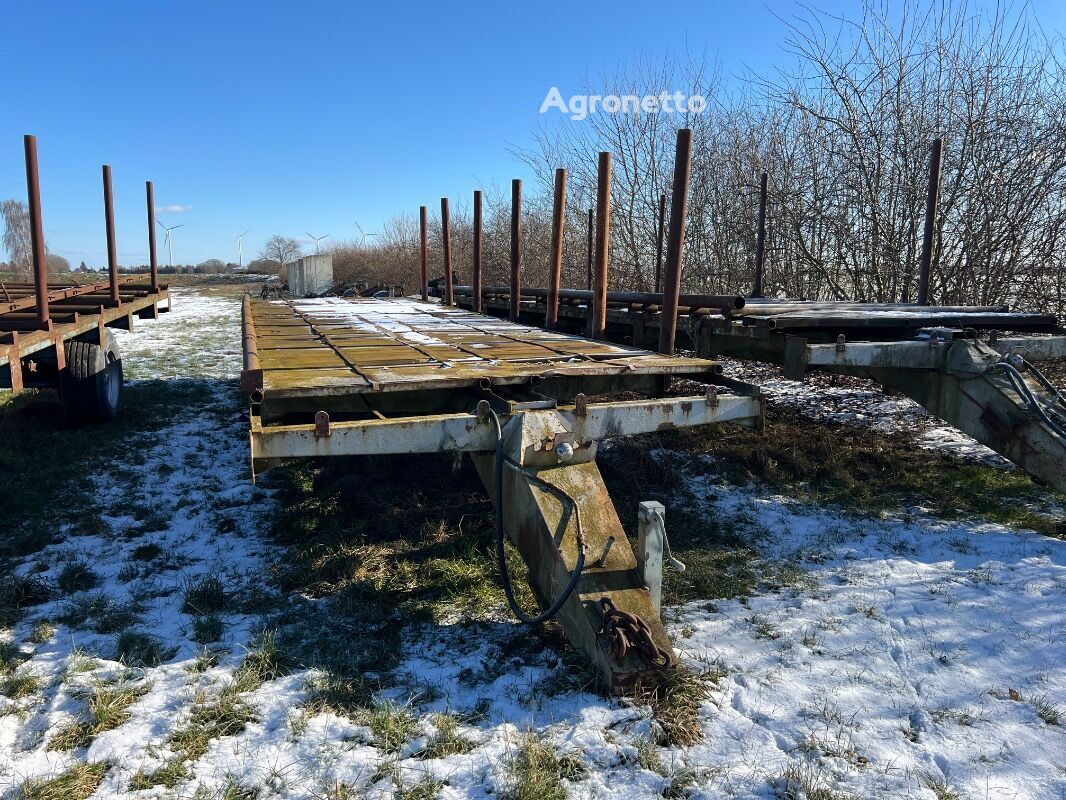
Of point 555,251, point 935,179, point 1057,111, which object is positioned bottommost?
point 555,251

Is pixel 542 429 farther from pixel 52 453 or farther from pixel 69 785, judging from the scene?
pixel 52 453

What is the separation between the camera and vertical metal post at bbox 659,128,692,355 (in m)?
4.43

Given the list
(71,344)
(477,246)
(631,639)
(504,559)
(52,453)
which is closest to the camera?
(631,639)

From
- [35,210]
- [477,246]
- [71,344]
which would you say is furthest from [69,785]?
[477,246]

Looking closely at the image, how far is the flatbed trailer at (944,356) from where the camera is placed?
13.4 feet

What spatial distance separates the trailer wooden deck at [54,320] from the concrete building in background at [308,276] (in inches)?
915

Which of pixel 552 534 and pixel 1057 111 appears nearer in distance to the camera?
pixel 552 534

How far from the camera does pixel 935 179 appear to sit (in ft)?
21.9

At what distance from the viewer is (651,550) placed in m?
2.67

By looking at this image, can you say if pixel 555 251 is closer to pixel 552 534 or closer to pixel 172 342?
pixel 552 534

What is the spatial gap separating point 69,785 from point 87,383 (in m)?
5.04

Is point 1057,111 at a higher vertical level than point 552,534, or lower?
higher

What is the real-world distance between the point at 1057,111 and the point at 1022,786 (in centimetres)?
912

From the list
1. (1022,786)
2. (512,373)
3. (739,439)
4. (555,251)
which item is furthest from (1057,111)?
(1022,786)
